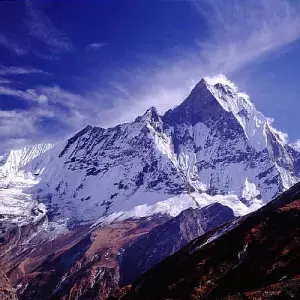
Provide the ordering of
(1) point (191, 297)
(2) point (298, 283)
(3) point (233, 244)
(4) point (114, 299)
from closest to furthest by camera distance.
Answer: (2) point (298, 283), (1) point (191, 297), (3) point (233, 244), (4) point (114, 299)

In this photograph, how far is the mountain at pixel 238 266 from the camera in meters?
72.8

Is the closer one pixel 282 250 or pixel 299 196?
pixel 282 250

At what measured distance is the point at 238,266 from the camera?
8125 cm

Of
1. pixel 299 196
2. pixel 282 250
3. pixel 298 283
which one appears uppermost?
pixel 299 196

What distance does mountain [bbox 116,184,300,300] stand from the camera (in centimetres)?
7275

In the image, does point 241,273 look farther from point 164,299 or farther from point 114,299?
point 114,299

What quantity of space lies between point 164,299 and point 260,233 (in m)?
23.8

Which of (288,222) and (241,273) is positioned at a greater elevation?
(288,222)

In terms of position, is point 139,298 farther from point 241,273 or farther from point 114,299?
point 241,273

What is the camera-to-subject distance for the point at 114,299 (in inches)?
3829

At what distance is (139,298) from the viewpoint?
3600 inches

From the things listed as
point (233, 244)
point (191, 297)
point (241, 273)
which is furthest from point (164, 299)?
point (233, 244)

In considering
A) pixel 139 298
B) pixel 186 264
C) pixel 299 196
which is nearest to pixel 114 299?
pixel 139 298

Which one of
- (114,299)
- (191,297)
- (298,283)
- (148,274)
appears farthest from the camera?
(148,274)
